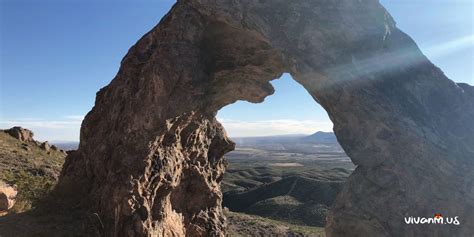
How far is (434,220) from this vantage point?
34.6 feet

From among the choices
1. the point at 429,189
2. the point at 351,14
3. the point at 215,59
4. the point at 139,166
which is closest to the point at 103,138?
the point at 139,166

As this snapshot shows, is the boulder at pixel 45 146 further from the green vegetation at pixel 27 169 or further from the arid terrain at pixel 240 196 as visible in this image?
the green vegetation at pixel 27 169

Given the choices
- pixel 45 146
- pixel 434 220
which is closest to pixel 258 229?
pixel 434 220

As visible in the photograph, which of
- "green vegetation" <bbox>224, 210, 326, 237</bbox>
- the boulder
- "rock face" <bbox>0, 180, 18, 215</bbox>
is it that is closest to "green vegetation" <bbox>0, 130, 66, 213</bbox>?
the boulder

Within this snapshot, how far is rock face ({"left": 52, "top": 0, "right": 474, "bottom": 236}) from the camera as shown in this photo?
10.9 m

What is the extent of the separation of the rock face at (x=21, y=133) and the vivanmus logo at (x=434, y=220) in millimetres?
43359

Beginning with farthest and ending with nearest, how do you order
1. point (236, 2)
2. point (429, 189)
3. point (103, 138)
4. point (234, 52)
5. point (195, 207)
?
point (195, 207) < point (234, 52) < point (103, 138) < point (236, 2) < point (429, 189)

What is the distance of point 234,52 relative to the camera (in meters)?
16.3

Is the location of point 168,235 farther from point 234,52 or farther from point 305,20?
point 305,20

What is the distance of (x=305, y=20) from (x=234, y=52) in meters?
4.26

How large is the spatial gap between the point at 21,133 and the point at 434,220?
1765 inches

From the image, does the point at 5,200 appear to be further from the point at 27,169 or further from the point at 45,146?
the point at 45,146

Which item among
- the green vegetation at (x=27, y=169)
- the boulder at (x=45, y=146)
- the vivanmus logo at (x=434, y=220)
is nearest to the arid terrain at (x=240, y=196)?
the green vegetation at (x=27, y=169)

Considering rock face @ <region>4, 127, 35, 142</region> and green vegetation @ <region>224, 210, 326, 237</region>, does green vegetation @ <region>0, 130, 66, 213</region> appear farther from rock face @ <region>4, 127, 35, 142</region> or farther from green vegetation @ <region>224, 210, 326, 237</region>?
green vegetation @ <region>224, 210, 326, 237</region>
